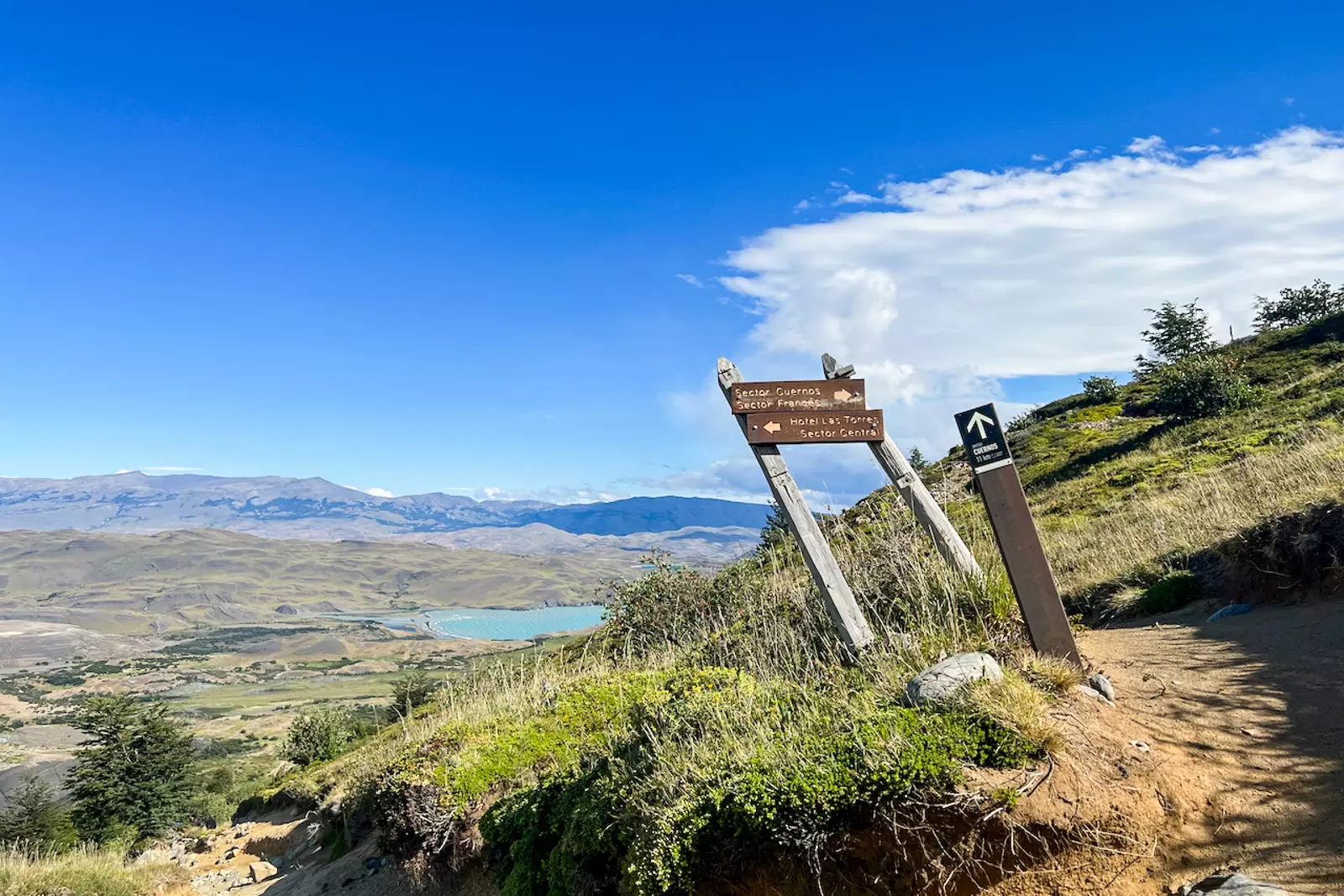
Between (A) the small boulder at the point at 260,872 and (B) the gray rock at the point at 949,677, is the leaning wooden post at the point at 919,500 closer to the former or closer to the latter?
(B) the gray rock at the point at 949,677

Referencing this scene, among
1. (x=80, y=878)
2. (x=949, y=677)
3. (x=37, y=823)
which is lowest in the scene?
(x=37, y=823)

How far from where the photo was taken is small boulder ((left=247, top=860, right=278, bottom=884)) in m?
12.0

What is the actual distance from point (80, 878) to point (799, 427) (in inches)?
557

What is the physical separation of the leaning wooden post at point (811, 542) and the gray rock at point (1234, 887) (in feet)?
10.5

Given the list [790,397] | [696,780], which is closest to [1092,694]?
[696,780]

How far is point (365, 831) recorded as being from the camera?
10.4 meters

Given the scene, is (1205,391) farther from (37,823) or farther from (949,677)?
(37,823)

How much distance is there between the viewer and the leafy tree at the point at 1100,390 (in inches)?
1525

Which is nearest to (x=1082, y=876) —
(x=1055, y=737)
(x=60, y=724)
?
(x=1055, y=737)

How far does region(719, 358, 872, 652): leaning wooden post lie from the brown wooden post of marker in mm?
1513

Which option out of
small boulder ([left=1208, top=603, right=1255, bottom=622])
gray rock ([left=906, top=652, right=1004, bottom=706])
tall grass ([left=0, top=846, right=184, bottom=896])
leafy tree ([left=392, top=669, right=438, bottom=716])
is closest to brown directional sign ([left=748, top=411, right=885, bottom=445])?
gray rock ([left=906, top=652, right=1004, bottom=706])

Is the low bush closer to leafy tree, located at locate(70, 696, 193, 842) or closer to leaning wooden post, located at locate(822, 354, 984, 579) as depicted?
leaning wooden post, located at locate(822, 354, 984, 579)

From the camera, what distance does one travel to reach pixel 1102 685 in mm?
5262

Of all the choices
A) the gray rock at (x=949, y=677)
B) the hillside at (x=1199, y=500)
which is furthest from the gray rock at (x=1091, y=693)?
the hillside at (x=1199, y=500)
